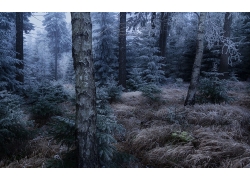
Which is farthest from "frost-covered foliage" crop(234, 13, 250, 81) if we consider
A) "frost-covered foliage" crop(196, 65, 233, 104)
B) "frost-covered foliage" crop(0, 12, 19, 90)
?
"frost-covered foliage" crop(0, 12, 19, 90)

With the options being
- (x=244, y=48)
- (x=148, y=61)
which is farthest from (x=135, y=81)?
(x=244, y=48)

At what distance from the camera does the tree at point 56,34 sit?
19797 mm

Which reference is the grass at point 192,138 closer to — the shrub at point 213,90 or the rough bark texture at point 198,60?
the rough bark texture at point 198,60

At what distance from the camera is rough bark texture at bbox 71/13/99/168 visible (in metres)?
2.31

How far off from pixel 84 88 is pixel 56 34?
20.2m

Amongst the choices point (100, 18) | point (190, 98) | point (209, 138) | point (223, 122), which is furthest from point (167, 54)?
point (209, 138)

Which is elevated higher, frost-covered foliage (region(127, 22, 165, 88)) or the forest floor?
frost-covered foliage (region(127, 22, 165, 88))

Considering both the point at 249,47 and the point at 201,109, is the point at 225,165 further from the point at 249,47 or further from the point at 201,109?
the point at 249,47

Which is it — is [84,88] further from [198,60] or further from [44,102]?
[198,60]

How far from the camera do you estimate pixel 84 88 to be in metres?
2.36

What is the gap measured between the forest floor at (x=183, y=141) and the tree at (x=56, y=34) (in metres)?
17.0

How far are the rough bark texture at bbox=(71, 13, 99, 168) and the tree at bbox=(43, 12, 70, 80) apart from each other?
18.7 metres

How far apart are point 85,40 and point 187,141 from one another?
2.43m

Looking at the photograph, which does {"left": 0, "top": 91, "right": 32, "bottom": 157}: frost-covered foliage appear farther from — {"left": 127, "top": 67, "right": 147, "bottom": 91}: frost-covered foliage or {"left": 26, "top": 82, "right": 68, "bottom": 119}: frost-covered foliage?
{"left": 127, "top": 67, "right": 147, "bottom": 91}: frost-covered foliage
